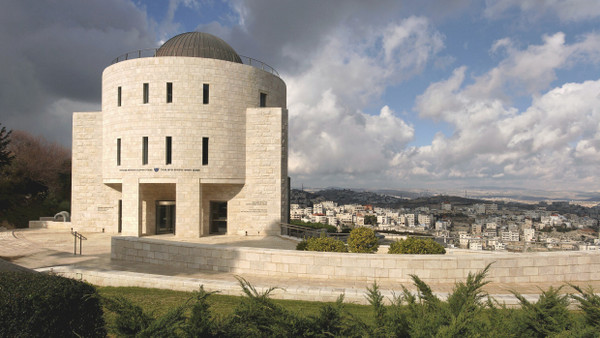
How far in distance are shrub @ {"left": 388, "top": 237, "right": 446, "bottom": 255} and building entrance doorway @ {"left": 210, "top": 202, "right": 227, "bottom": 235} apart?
500 inches

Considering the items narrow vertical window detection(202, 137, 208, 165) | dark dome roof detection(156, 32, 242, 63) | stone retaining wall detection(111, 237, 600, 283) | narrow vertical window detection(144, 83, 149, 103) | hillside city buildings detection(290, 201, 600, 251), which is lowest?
hillside city buildings detection(290, 201, 600, 251)

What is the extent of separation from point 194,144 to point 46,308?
16007 mm

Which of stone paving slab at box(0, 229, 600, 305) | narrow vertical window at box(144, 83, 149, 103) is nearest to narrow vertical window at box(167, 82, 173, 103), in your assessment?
narrow vertical window at box(144, 83, 149, 103)

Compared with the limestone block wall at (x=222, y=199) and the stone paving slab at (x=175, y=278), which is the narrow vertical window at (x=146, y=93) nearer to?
the limestone block wall at (x=222, y=199)

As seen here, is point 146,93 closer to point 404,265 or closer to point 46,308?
point 404,265

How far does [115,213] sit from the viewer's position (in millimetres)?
22656

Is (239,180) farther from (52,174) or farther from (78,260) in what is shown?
(52,174)

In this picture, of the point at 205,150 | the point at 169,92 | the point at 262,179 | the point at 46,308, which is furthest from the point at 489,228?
the point at 46,308

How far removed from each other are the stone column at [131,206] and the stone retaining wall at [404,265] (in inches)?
456

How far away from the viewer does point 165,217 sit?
2245 centimetres

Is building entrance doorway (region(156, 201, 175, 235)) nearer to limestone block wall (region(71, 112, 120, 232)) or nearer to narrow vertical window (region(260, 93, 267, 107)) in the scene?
limestone block wall (region(71, 112, 120, 232))

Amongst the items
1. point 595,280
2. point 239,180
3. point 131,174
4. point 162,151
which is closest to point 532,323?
point 595,280

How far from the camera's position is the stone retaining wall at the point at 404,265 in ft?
31.8

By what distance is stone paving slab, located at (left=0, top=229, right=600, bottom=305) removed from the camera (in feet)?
26.5
